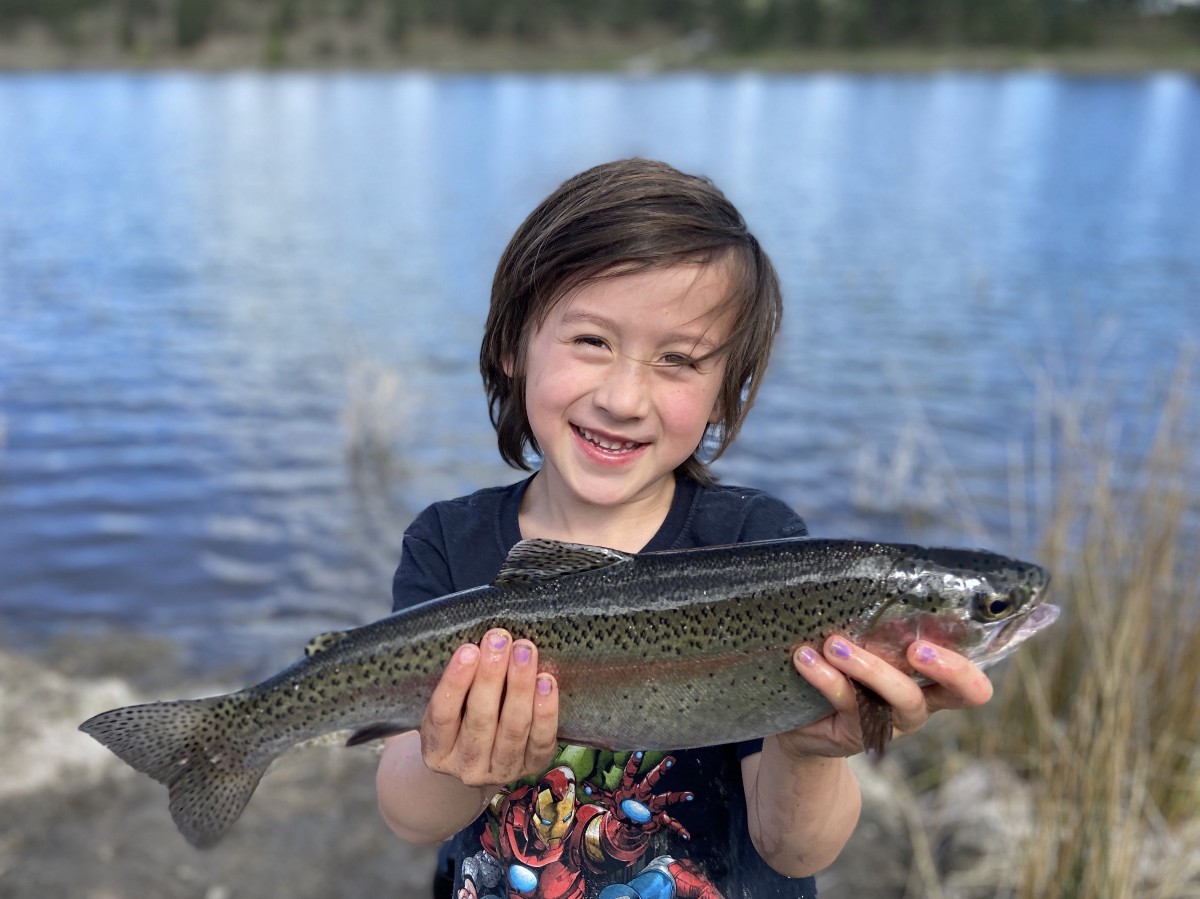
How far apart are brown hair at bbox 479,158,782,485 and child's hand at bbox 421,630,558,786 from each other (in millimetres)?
795

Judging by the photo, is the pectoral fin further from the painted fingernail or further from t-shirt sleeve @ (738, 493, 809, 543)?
the painted fingernail

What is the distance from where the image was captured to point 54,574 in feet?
30.6

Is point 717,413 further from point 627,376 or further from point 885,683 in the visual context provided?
point 885,683

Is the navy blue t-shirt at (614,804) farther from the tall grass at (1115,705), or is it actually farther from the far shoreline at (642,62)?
the far shoreline at (642,62)

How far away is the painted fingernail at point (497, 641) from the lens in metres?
2.39

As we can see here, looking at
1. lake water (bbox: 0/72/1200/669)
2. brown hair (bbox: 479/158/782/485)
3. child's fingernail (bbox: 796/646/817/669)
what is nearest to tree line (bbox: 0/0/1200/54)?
lake water (bbox: 0/72/1200/669)

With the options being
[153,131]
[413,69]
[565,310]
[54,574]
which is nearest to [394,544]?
[54,574]

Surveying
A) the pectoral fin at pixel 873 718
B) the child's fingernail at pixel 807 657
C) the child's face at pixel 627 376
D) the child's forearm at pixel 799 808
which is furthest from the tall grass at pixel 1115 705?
the child's face at pixel 627 376

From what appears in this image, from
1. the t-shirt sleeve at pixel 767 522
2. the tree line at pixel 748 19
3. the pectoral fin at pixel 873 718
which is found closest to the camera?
the pectoral fin at pixel 873 718

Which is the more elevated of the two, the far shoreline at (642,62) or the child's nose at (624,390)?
the far shoreline at (642,62)

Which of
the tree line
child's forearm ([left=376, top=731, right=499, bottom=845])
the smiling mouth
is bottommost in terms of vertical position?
child's forearm ([left=376, top=731, right=499, bottom=845])

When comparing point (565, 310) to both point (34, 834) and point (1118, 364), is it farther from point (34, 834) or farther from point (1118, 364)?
point (1118, 364)

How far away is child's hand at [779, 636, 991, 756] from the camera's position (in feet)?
7.34

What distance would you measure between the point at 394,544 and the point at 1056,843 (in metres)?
7.01
